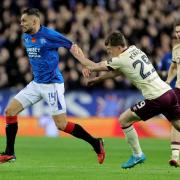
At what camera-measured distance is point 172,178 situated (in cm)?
1025

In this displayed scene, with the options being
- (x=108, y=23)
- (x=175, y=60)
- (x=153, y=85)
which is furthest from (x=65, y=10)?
(x=153, y=85)

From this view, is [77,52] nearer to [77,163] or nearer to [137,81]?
[137,81]

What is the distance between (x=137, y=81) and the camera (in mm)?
11430

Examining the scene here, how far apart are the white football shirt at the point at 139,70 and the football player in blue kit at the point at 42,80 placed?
1.17 meters

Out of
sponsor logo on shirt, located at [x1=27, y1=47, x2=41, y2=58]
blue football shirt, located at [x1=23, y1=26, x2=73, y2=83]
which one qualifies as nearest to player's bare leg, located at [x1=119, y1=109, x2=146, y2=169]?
blue football shirt, located at [x1=23, y1=26, x2=73, y2=83]

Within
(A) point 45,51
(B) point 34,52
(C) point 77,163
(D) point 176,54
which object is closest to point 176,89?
(D) point 176,54

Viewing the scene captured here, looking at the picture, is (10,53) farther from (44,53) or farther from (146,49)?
(44,53)

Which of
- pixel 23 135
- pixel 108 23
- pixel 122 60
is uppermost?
pixel 108 23

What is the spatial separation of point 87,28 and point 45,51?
39.7ft

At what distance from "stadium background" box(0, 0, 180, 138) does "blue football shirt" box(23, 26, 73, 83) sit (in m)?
8.64

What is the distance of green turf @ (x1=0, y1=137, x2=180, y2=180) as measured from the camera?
34.3ft

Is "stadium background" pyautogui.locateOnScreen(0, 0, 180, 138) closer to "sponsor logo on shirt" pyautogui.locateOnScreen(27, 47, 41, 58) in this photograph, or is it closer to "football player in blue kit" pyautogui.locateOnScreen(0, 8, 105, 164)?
"football player in blue kit" pyautogui.locateOnScreen(0, 8, 105, 164)

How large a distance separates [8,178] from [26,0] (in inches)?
623

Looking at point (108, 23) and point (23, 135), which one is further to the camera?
point (108, 23)
